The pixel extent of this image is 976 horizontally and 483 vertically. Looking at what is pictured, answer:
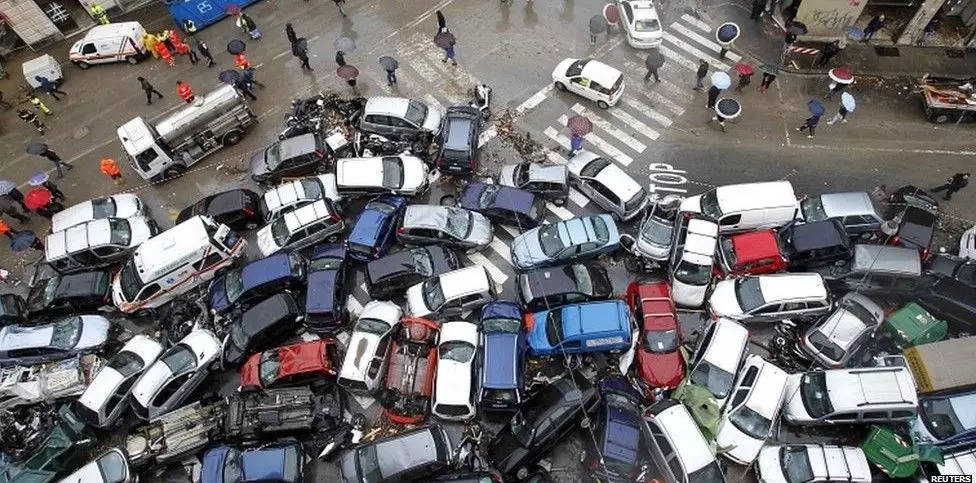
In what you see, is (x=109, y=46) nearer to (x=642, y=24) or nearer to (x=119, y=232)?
(x=119, y=232)

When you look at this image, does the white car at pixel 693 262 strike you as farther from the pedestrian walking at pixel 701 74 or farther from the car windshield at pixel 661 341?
the pedestrian walking at pixel 701 74

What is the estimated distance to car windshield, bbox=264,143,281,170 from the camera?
75.5ft

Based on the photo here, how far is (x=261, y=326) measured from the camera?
1928 cm

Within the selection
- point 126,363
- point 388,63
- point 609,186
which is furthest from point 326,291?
point 388,63

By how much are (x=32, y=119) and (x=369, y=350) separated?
19222 millimetres

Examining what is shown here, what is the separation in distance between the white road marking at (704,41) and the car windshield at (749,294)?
1168cm

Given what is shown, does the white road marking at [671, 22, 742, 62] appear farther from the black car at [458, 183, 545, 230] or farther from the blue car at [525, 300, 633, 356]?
the blue car at [525, 300, 633, 356]

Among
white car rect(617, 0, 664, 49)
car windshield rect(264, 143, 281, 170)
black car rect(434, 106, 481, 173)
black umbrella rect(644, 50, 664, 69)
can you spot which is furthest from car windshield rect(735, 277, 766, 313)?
car windshield rect(264, 143, 281, 170)

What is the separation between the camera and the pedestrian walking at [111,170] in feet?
78.6

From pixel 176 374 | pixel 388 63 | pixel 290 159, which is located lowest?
pixel 176 374

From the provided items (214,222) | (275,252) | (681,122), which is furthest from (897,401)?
(214,222)

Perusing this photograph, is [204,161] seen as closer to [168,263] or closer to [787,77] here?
[168,263]

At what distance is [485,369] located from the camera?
57.9ft

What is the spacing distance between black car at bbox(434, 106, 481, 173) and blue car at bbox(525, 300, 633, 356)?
6.80 metres
